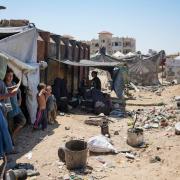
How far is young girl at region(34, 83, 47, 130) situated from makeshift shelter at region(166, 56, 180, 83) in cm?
2003

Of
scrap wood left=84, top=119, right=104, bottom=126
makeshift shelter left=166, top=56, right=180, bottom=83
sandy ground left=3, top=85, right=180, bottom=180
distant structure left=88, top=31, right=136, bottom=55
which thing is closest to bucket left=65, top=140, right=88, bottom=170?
sandy ground left=3, top=85, right=180, bottom=180

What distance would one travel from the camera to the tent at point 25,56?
27.0 feet

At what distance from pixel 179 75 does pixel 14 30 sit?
2019 cm

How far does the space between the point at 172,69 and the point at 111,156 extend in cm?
2273

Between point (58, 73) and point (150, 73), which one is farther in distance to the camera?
point (150, 73)

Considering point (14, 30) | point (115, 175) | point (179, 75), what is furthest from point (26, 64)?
point (179, 75)

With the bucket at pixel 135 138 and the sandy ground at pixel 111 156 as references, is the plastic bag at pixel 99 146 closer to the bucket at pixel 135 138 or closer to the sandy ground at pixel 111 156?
the sandy ground at pixel 111 156

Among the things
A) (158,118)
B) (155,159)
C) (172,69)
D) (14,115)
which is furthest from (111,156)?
(172,69)

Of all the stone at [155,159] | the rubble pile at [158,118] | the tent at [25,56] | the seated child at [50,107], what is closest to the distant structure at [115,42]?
the rubble pile at [158,118]

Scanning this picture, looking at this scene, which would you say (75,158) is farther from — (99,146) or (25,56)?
(25,56)

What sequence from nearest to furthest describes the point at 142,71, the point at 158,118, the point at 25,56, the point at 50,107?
1. the point at 25,56
2. the point at 50,107
3. the point at 158,118
4. the point at 142,71

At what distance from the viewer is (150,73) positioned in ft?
83.8

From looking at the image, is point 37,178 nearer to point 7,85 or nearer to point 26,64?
point 7,85

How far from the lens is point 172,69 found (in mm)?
28656
